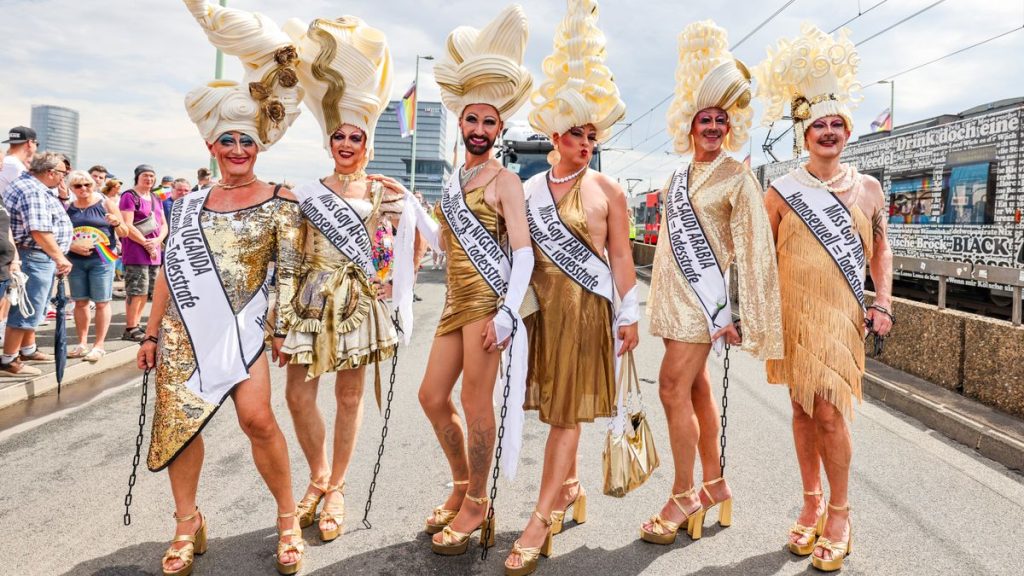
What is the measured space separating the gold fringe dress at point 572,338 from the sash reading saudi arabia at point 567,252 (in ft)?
0.07

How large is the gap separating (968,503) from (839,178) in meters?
1.87

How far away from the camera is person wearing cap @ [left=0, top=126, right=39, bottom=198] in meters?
5.79

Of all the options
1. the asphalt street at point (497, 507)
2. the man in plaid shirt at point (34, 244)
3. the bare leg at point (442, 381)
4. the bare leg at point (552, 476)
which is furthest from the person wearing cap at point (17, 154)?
the bare leg at point (552, 476)

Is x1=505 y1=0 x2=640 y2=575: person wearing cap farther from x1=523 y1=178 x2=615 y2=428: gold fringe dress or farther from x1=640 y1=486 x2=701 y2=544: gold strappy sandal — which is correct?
x1=640 y1=486 x2=701 y2=544: gold strappy sandal

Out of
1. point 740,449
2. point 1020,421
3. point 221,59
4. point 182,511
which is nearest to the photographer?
point 182,511

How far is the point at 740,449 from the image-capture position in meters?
4.47

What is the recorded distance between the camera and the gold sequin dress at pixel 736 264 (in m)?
3.03

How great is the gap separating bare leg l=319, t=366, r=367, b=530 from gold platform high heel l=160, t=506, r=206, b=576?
1.70ft

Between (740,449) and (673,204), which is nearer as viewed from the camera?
(673,204)


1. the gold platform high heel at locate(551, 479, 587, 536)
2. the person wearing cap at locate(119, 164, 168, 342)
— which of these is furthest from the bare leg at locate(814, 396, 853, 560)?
the person wearing cap at locate(119, 164, 168, 342)

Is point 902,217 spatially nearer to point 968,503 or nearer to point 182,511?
point 968,503

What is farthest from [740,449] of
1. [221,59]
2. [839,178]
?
[221,59]

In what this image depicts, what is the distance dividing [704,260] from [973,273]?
399cm

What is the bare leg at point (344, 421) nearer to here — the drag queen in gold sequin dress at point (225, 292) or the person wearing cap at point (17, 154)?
the drag queen in gold sequin dress at point (225, 292)
